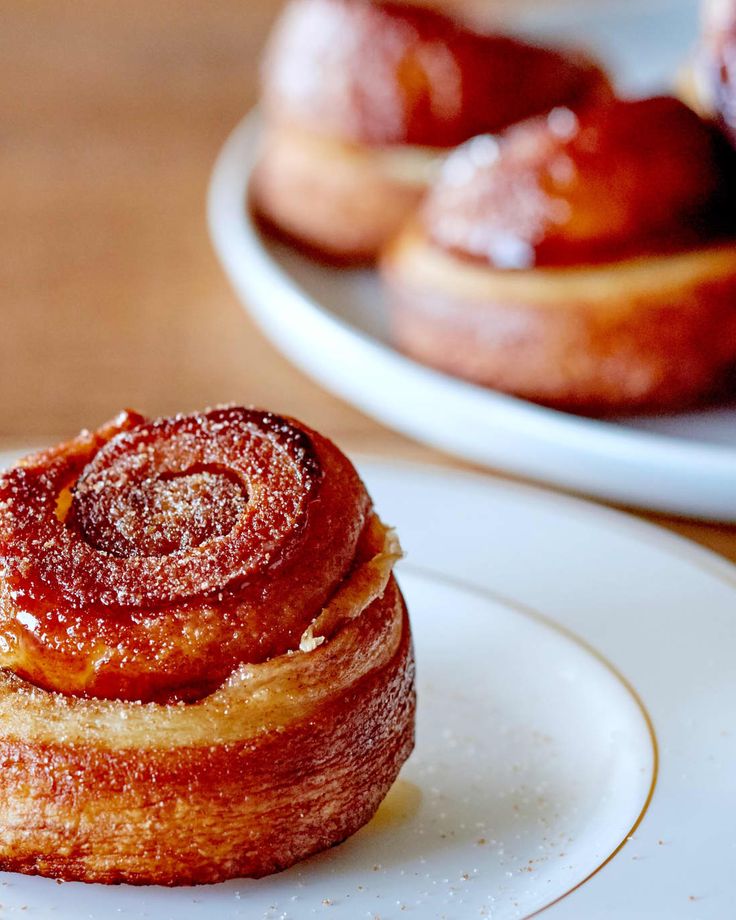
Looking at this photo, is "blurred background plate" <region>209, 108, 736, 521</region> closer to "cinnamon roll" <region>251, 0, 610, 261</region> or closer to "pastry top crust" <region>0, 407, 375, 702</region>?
"cinnamon roll" <region>251, 0, 610, 261</region>

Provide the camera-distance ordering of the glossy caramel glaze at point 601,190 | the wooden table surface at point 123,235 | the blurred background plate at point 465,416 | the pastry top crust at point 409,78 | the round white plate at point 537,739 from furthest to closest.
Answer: the pastry top crust at point 409,78 → the wooden table surface at point 123,235 → the glossy caramel glaze at point 601,190 → the blurred background plate at point 465,416 → the round white plate at point 537,739

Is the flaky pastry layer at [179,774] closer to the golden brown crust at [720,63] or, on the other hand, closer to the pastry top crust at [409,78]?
the golden brown crust at [720,63]

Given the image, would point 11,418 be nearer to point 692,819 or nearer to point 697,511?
point 697,511

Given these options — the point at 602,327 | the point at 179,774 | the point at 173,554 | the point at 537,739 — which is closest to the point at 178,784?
the point at 179,774

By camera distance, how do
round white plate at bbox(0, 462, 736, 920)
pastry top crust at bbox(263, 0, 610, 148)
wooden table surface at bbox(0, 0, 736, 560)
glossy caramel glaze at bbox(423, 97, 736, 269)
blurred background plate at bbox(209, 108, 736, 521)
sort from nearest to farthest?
round white plate at bbox(0, 462, 736, 920)
blurred background plate at bbox(209, 108, 736, 521)
glossy caramel glaze at bbox(423, 97, 736, 269)
wooden table surface at bbox(0, 0, 736, 560)
pastry top crust at bbox(263, 0, 610, 148)

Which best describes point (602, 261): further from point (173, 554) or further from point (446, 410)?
point (173, 554)

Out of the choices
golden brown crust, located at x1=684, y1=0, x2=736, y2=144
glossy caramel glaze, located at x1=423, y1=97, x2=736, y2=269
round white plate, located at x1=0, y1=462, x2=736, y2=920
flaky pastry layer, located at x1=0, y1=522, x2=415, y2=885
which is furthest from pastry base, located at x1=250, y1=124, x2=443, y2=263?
flaky pastry layer, located at x1=0, y1=522, x2=415, y2=885

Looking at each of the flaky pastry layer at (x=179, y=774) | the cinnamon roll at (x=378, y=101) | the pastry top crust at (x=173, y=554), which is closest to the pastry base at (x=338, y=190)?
the cinnamon roll at (x=378, y=101)
